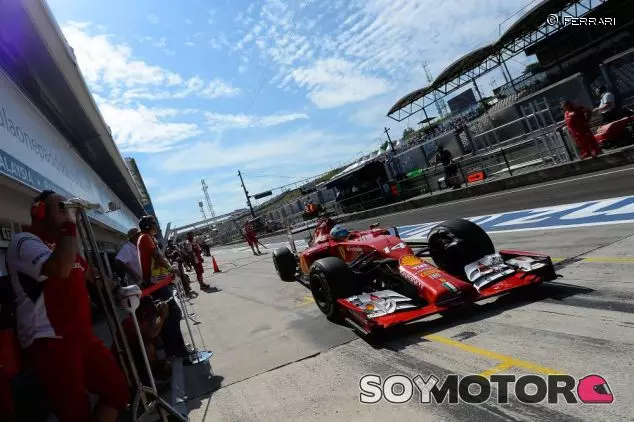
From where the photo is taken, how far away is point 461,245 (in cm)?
Answer: 554

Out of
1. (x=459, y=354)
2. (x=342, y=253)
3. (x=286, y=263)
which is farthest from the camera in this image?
(x=286, y=263)

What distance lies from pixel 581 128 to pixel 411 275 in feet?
32.3

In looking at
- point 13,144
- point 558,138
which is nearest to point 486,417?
point 13,144

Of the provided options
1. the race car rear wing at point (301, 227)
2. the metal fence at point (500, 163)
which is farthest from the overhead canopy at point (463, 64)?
the race car rear wing at point (301, 227)

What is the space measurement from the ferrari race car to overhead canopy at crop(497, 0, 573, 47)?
94.4 feet

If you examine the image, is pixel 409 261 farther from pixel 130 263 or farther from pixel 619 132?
pixel 619 132

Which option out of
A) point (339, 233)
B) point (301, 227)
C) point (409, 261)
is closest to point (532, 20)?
point (301, 227)

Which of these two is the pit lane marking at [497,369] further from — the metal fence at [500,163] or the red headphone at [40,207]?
the metal fence at [500,163]

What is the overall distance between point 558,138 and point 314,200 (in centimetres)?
2308

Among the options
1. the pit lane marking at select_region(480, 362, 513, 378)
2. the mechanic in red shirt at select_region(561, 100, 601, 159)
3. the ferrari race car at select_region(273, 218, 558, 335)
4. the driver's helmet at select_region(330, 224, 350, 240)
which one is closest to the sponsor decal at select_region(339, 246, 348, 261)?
the ferrari race car at select_region(273, 218, 558, 335)

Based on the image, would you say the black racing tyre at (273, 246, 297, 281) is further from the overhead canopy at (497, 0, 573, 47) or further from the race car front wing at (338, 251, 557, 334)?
the overhead canopy at (497, 0, 573, 47)

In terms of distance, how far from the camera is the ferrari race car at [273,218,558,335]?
4672mm

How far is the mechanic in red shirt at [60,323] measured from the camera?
2.66m

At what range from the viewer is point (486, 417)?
2842mm
